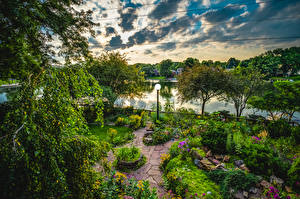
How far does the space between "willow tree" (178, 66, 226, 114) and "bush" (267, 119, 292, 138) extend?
11.9 ft

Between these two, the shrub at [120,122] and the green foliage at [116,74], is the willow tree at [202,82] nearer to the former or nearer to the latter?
the green foliage at [116,74]

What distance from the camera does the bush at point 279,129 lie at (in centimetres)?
563

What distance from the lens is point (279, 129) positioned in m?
5.73

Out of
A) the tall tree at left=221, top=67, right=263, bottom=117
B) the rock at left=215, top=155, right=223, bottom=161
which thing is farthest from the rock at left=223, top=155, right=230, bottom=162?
the tall tree at left=221, top=67, right=263, bottom=117

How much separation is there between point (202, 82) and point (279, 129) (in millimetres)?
4787

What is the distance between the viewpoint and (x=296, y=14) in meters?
5.89

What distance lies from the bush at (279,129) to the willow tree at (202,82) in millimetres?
3618

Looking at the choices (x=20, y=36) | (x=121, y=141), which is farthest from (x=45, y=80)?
(x=121, y=141)

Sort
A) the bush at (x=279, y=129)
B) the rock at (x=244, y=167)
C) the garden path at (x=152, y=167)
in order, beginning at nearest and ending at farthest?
the rock at (x=244, y=167) → the garden path at (x=152, y=167) → the bush at (x=279, y=129)

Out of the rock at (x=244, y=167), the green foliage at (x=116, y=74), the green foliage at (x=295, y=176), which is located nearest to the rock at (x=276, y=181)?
the green foliage at (x=295, y=176)

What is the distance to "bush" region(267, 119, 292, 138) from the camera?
563cm

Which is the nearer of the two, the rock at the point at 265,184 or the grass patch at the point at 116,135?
the rock at the point at 265,184

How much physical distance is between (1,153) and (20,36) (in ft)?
3.21

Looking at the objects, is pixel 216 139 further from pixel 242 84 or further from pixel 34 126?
pixel 242 84
